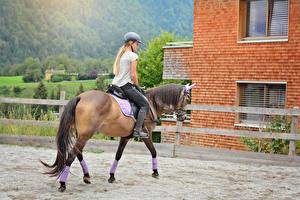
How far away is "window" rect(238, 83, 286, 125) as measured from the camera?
18.1m

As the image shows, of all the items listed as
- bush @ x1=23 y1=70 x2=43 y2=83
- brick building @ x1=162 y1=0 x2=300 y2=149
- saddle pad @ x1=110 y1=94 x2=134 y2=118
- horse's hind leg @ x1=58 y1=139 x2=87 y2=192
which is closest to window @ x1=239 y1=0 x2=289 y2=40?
brick building @ x1=162 y1=0 x2=300 y2=149

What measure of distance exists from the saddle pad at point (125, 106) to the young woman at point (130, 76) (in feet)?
0.49

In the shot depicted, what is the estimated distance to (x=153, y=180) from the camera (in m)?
9.16

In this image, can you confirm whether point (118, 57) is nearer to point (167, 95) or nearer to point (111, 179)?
point (167, 95)

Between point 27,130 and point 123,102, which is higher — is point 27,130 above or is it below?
below

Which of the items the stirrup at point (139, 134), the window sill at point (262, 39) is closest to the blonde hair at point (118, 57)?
the stirrup at point (139, 134)

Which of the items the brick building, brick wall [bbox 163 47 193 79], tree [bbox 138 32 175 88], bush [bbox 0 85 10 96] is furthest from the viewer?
tree [bbox 138 32 175 88]

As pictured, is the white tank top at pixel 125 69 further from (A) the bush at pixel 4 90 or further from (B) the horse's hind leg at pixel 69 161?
(A) the bush at pixel 4 90

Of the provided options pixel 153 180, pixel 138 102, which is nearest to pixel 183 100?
pixel 138 102

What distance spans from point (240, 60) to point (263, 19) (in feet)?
5.66

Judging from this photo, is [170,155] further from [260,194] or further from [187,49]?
[187,49]

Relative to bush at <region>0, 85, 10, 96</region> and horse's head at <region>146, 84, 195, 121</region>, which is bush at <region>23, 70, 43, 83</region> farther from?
horse's head at <region>146, 84, 195, 121</region>

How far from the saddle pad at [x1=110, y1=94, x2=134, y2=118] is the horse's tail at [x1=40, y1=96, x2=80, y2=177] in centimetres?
83

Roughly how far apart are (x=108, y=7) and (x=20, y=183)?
9069 cm
